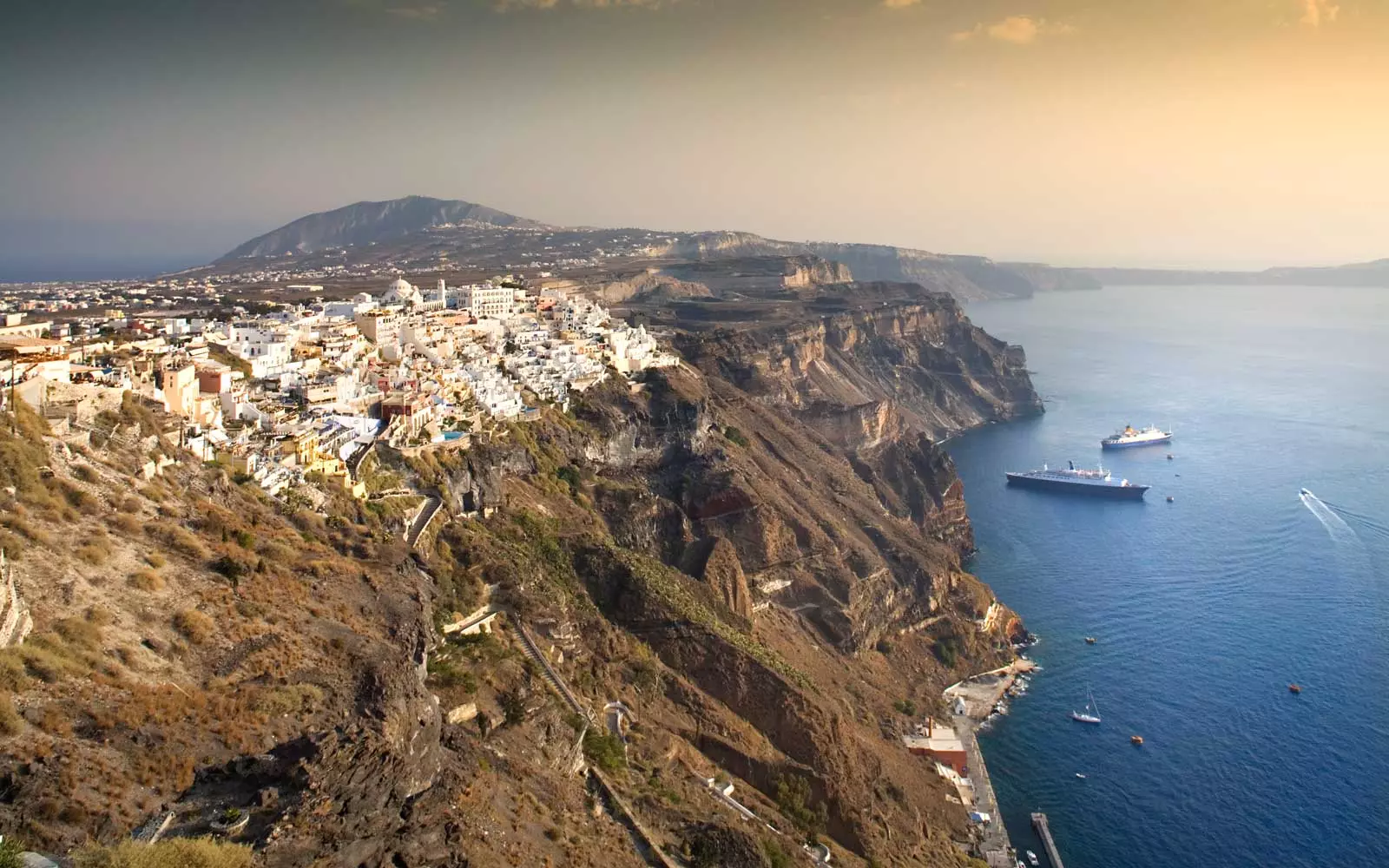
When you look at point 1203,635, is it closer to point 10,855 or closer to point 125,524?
point 125,524

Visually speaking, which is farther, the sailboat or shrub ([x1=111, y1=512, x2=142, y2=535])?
the sailboat

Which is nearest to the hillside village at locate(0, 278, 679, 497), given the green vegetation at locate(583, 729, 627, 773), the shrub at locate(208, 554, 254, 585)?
the shrub at locate(208, 554, 254, 585)

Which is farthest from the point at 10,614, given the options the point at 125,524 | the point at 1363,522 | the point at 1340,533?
the point at 1363,522

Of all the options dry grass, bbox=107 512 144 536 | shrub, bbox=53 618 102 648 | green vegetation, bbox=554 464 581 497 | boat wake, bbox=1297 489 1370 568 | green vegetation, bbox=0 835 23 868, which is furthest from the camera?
boat wake, bbox=1297 489 1370 568

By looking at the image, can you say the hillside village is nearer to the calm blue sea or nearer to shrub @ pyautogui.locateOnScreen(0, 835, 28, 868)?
shrub @ pyautogui.locateOnScreen(0, 835, 28, 868)

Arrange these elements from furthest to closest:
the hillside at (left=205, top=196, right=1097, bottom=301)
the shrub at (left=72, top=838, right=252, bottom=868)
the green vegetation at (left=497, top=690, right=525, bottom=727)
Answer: the hillside at (left=205, top=196, right=1097, bottom=301), the green vegetation at (left=497, top=690, right=525, bottom=727), the shrub at (left=72, top=838, right=252, bottom=868)

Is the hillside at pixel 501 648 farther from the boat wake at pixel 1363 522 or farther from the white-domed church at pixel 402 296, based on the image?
the boat wake at pixel 1363 522
